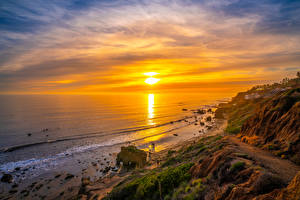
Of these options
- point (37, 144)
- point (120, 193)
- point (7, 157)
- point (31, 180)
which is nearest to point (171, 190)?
point (120, 193)

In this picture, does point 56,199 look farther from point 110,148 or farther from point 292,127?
point 292,127

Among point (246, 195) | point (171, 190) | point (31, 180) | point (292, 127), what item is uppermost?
point (292, 127)

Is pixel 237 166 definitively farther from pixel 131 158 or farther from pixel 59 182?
pixel 59 182

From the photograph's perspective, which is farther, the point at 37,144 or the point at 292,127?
the point at 37,144

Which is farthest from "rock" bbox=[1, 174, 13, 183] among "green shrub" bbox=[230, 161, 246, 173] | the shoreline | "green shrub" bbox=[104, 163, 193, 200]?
"green shrub" bbox=[230, 161, 246, 173]

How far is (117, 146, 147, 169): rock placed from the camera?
27406 millimetres

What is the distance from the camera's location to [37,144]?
39125 mm

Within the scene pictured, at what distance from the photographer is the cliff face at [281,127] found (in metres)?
10.7

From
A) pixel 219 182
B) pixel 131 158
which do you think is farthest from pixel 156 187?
pixel 131 158

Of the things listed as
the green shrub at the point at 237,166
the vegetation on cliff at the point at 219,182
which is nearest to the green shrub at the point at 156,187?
the vegetation on cliff at the point at 219,182

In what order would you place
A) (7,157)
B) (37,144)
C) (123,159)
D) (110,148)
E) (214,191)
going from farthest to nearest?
(37,144) < (110,148) < (7,157) < (123,159) < (214,191)

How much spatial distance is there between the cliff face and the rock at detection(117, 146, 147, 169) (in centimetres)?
1885

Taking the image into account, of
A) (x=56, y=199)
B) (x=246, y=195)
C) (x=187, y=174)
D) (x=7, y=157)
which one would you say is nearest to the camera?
(x=246, y=195)

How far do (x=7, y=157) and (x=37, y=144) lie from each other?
25.7 feet
